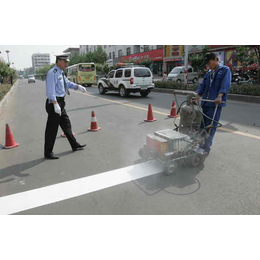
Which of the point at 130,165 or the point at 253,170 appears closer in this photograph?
the point at 253,170

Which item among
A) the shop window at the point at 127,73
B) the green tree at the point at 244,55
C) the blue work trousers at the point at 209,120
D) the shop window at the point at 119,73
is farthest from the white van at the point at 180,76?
the blue work trousers at the point at 209,120

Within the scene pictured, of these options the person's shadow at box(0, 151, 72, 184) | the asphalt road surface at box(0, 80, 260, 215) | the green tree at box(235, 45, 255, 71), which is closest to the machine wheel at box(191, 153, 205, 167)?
the asphalt road surface at box(0, 80, 260, 215)

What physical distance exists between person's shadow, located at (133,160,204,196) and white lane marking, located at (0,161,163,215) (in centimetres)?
17

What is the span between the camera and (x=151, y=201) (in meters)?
2.94

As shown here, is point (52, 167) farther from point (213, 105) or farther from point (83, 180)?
point (213, 105)

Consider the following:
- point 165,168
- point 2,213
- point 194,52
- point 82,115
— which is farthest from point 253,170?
point 194,52

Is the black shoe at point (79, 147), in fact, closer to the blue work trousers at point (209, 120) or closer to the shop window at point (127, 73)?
the blue work trousers at point (209, 120)

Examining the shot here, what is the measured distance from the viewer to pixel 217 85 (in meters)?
3.91

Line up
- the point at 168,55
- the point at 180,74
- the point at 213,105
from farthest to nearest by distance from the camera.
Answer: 1. the point at 168,55
2. the point at 180,74
3. the point at 213,105

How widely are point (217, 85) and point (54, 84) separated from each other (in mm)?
2758

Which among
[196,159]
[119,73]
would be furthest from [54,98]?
[119,73]

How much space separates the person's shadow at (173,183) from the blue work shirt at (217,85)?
125cm

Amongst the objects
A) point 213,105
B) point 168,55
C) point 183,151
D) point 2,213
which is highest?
point 168,55

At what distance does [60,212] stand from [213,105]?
2836 millimetres
